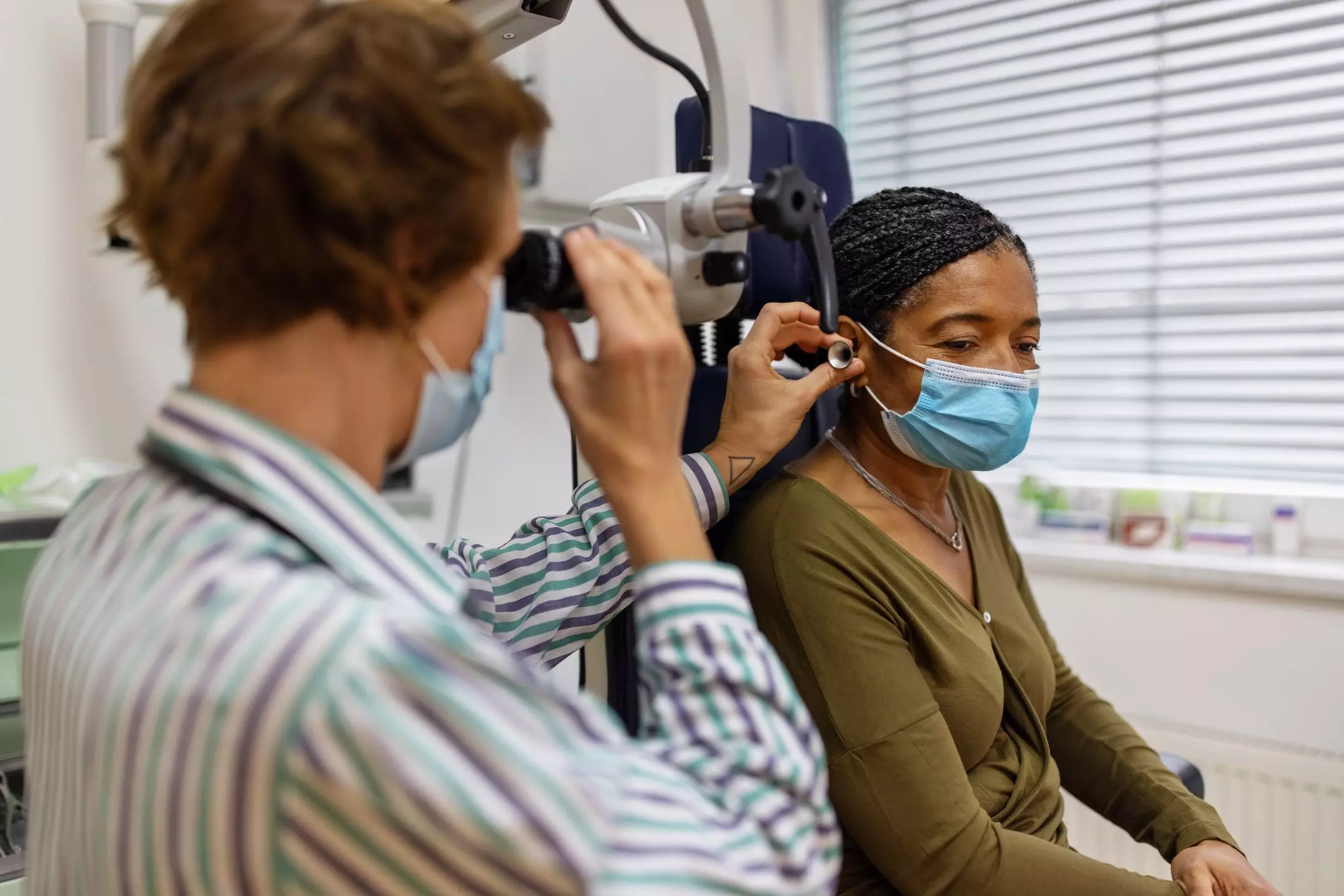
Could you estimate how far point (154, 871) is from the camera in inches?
20.9

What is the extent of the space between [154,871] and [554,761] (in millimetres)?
216

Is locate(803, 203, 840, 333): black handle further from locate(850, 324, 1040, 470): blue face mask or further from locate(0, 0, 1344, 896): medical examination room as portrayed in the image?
locate(850, 324, 1040, 470): blue face mask

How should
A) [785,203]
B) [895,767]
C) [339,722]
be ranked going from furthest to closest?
[895,767], [785,203], [339,722]

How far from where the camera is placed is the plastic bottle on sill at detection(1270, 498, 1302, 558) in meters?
1.86

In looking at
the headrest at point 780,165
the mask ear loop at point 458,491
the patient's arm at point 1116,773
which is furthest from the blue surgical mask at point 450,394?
the mask ear loop at point 458,491

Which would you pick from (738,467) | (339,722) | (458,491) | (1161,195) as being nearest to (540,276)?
(339,722)

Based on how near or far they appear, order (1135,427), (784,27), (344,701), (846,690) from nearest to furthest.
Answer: (344,701) < (846,690) < (1135,427) < (784,27)

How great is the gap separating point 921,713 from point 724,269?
509mm

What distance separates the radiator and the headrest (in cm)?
116

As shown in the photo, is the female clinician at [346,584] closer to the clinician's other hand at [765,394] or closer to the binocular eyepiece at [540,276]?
the binocular eyepiece at [540,276]

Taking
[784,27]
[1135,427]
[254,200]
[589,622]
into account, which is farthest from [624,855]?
[784,27]

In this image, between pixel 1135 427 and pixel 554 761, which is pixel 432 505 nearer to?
pixel 1135 427

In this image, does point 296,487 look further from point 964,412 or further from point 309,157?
point 964,412

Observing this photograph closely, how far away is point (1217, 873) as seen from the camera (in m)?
1.22
